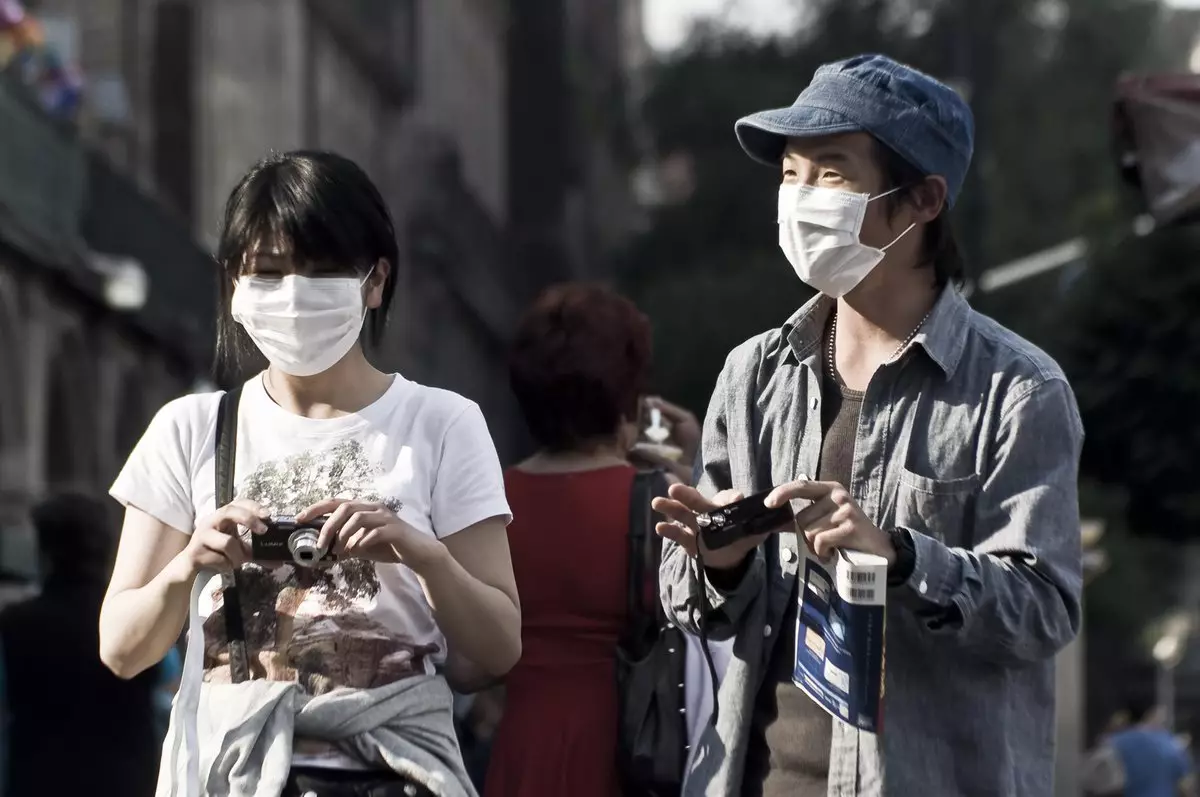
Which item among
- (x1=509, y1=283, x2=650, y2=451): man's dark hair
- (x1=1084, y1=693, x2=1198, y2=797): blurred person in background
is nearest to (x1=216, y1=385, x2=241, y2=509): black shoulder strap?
(x1=509, y1=283, x2=650, y2=451): man's dark hair

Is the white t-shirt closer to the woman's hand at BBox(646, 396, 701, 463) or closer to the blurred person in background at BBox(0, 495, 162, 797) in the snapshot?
the woman's hand at BBox(646, 396, 701, 463)

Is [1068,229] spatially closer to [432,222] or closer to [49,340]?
[432,222]

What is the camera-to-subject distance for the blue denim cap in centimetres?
425

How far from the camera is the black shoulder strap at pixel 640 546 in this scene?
17.4ft

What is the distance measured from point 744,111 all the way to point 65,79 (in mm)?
17806

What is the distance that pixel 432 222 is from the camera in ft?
124

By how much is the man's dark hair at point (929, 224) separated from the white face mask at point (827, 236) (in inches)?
0.9

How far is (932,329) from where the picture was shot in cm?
427

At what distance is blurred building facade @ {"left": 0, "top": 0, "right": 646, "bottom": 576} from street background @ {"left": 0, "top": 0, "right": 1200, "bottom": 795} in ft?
0.16

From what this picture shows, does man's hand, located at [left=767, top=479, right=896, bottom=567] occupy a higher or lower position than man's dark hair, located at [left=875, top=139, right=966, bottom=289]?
lower

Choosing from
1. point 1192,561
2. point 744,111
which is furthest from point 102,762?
point 1192,561

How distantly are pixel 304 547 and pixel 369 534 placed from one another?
0.33 ft

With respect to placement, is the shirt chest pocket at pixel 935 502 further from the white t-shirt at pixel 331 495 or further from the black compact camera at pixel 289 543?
the black compact camera at pixel 289 543

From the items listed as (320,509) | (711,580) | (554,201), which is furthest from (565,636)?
(554,201)
